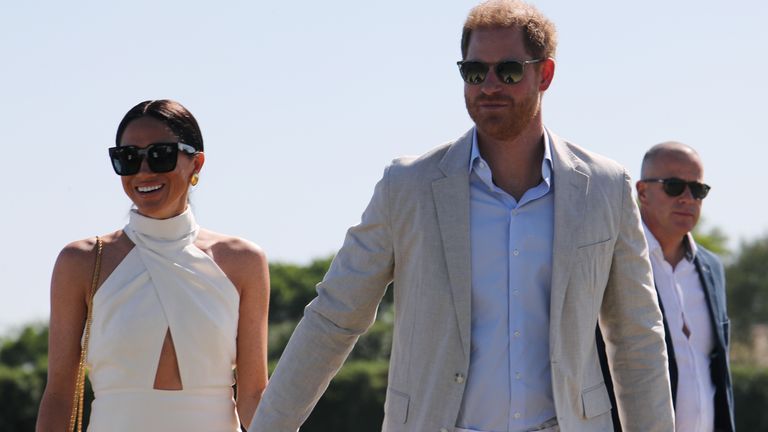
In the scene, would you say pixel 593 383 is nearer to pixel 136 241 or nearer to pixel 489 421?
pixel 489 421

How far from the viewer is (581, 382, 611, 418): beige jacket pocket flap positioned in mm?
5375

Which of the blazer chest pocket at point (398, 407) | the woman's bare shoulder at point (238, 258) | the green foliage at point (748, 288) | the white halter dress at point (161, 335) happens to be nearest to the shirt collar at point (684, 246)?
the woman's bare shoulder at point (238, 258)

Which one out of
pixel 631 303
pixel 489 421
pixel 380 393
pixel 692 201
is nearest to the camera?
pixel 489 421

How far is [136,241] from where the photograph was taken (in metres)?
6.89

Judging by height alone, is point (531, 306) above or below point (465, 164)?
below

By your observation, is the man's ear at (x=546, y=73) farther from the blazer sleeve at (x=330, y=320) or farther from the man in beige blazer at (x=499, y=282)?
the blazer sleeve at (x=330, y=320)

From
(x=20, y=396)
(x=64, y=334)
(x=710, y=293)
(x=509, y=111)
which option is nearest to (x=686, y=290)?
(x=710, y=293)

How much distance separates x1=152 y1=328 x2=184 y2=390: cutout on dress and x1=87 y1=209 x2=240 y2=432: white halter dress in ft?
0.09

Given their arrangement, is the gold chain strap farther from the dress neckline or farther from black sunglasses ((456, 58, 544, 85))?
black sunglasses ((456, 58, 544, 85))

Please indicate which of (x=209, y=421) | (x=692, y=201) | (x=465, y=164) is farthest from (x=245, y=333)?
(x=692, y=201)

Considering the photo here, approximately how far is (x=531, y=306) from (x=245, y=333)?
187cm

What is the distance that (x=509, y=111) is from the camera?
5457mm

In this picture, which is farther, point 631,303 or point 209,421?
point 209,421

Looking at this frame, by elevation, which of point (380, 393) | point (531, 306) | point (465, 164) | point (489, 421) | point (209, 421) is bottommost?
point (380, 393)
